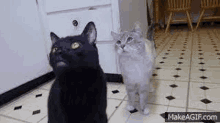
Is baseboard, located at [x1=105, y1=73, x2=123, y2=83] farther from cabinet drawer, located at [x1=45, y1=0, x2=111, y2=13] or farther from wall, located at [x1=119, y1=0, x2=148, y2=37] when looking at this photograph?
cabinet drawer, located at [x1=45, y1=0, x2=111, y2=13]

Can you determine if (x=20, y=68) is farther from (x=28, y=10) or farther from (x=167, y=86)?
(x=167, y=86)

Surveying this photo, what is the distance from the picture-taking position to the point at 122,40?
1.38m

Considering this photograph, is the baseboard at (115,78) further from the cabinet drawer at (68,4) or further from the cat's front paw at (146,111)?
the cabinet drawer at (68,4)

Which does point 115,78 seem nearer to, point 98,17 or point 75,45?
point 98,17

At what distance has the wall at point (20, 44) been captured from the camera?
2.03 m

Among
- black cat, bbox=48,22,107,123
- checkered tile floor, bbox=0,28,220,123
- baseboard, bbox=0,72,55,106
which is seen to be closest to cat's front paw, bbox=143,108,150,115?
checkered tile floor, bbox=0,28,220,123

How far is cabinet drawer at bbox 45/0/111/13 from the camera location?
81.5 inches

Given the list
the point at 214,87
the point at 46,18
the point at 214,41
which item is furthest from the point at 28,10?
the point at 214,41

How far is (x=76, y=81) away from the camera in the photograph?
723 millimetres

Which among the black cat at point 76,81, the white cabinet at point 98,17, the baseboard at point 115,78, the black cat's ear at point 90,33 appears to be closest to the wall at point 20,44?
the white cabinet at point 98,17

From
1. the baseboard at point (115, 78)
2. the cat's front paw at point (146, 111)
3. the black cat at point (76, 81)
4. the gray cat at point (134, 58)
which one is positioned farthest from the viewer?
the baseboard at point (115, 78)

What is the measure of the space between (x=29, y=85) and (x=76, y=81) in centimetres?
198

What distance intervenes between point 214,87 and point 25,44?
103 inches

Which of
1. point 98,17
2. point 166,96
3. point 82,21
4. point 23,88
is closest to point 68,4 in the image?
point 82,21
